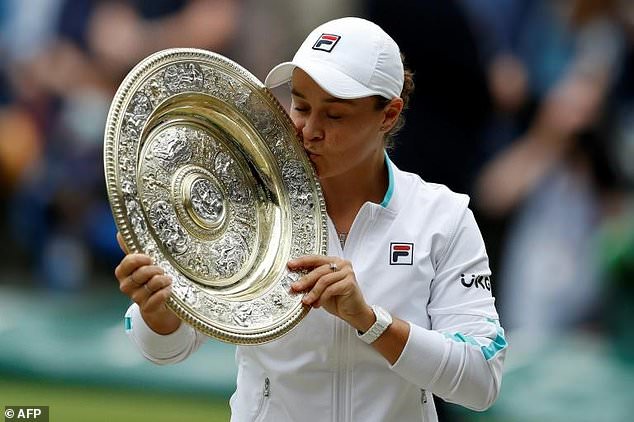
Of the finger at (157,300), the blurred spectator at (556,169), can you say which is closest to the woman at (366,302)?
the finger at (157,300)

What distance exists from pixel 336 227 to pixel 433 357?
330mm

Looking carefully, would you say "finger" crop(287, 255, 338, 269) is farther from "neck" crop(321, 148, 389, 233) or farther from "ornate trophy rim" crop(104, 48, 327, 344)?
"neck" crop(321, 148, 389, 233)

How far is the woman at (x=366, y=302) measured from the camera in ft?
6.89

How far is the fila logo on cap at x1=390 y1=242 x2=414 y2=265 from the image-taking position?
2182 mm

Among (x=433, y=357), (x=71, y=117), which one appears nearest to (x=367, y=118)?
(x=433, y=357)

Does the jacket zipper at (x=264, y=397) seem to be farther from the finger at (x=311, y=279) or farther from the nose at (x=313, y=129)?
the nose at (x=313, y=129)

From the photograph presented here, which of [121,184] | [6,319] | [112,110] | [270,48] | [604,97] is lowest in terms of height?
[121,184]

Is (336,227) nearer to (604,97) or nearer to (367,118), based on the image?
(367,118)

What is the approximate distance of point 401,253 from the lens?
2.19 meters

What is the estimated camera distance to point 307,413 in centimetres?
215

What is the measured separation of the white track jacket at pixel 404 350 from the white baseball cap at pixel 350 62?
0.22 meters

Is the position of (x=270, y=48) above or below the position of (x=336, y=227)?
above

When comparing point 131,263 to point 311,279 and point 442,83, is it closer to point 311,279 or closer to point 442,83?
point 311,279

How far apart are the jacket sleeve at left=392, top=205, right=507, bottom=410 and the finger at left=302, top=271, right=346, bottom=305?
0.56 feet
